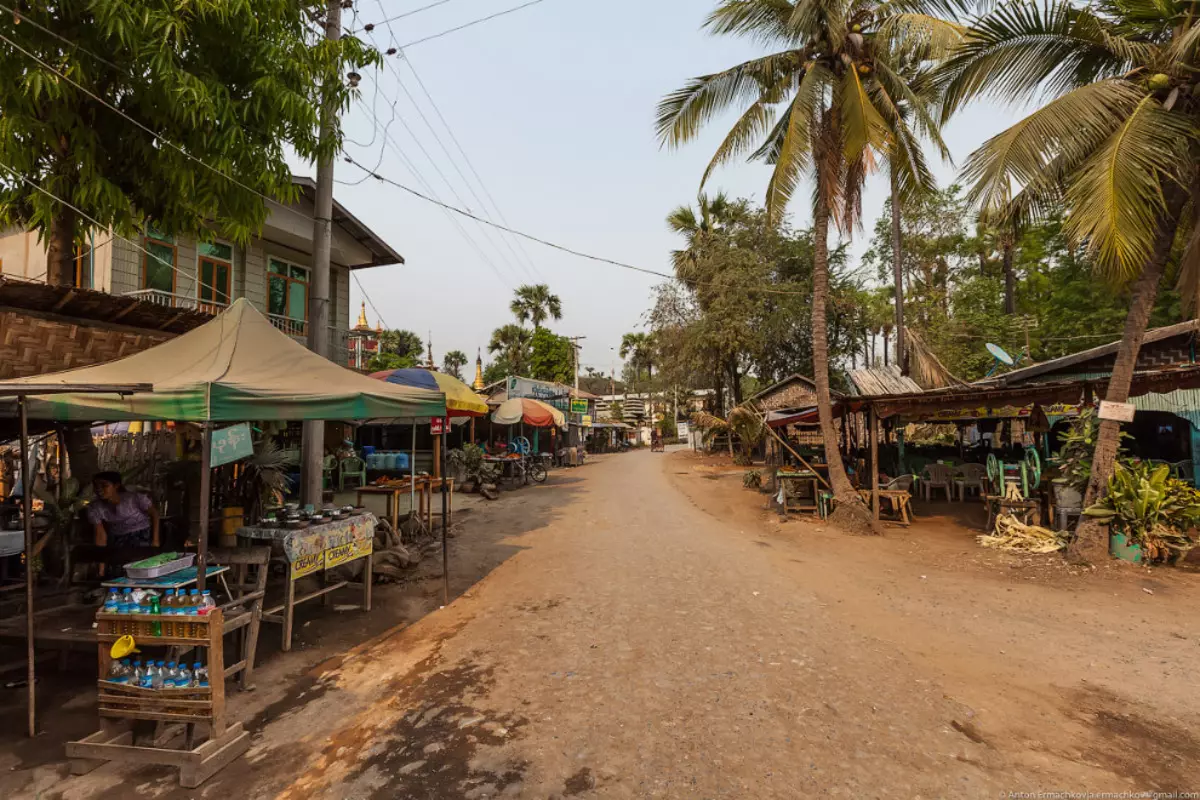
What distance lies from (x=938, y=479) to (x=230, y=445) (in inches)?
613

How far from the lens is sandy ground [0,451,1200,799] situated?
121 inches

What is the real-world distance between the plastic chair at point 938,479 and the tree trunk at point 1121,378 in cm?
644

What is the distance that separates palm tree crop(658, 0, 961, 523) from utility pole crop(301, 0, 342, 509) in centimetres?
637

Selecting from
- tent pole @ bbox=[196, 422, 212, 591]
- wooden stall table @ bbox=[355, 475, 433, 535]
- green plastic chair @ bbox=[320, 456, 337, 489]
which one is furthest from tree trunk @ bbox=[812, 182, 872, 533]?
green plastic chair @ bbox=[320, 456, 337, 489]

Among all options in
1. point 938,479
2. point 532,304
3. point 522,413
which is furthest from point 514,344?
point 938,479

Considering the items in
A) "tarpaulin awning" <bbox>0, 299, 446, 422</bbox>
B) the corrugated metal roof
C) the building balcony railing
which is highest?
the building balcony railing

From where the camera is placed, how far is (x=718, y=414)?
33250 mm

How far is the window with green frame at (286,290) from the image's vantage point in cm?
1459

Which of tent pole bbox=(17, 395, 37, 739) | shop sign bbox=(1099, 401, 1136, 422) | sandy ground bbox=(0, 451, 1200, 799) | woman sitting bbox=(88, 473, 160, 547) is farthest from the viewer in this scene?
shop sign bbox=(1099, 401, 1136, 422)

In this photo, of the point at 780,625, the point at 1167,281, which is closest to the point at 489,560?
the point at 780,625

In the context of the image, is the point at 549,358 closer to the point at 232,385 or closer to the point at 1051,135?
the point at 1051,135

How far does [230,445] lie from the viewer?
174 inches

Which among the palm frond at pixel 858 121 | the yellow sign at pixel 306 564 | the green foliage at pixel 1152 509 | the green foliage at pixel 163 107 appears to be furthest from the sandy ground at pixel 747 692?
the palm frond at pixel 858 121

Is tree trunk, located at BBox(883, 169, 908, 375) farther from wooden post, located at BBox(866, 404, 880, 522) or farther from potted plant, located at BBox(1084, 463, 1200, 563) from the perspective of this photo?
potted plant, located at BBox(1084, 463, 1200, 563)
